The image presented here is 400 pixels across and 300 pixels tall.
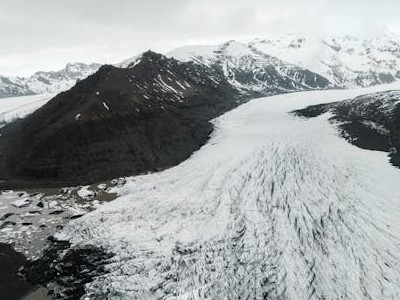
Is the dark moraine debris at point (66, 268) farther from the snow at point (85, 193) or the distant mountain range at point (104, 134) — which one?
the distant mountain range at point (104, 134)

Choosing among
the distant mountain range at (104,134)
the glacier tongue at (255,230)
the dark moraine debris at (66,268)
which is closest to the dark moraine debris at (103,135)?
the distant mountain range at (104,134)

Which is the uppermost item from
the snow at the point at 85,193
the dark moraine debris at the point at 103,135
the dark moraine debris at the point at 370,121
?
the dark moraine debris at the point at 103,135

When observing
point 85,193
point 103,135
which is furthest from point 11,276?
point 103,135

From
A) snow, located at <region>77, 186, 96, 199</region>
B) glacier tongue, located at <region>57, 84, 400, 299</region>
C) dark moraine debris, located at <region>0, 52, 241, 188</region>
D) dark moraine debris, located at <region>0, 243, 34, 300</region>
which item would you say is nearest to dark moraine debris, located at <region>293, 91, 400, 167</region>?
glacier tongue, located at <region>57, 84, 400, 299</region>

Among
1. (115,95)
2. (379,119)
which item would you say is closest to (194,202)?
(115,95)

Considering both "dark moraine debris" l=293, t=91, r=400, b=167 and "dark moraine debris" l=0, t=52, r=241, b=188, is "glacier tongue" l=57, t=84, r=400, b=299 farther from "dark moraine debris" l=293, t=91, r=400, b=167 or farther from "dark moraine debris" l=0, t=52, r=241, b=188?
"dark moraine debris" l=0, t=52, r=241, b=188
